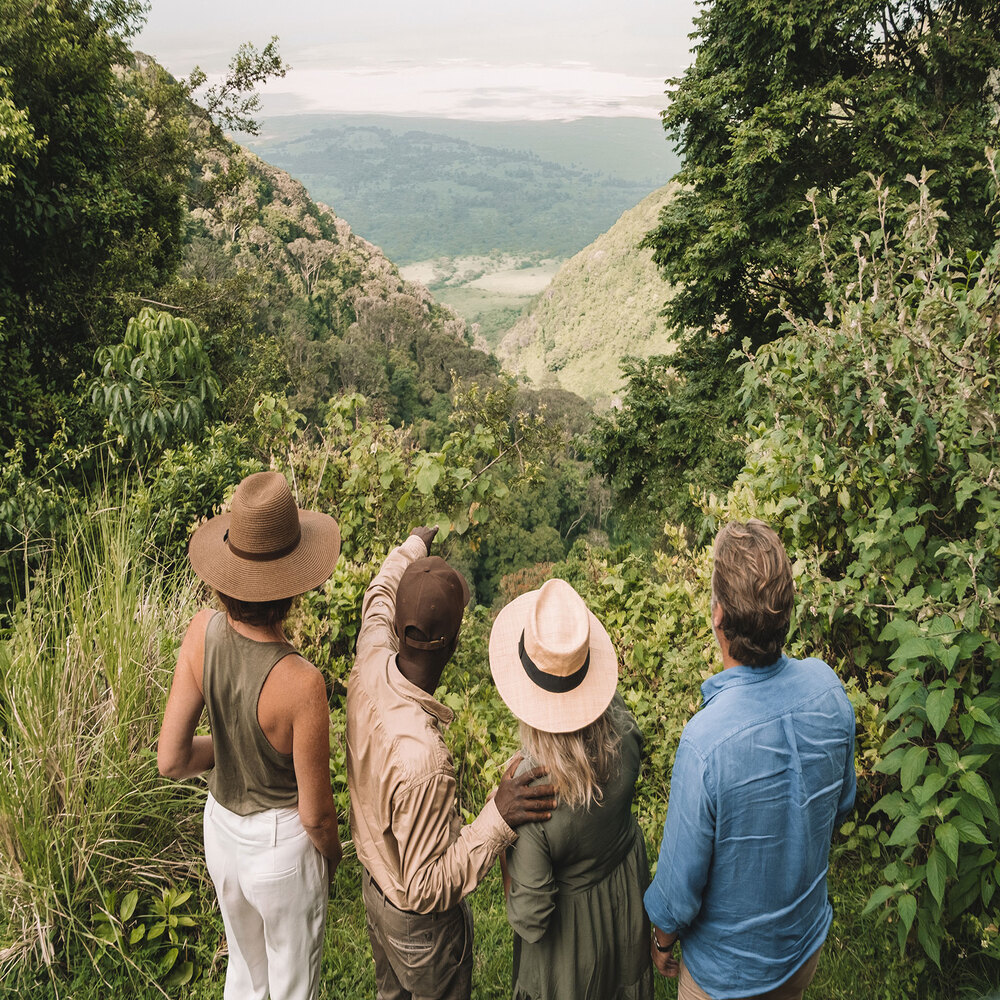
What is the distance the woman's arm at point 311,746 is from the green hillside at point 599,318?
223ft

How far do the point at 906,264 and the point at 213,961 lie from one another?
365 centimetres

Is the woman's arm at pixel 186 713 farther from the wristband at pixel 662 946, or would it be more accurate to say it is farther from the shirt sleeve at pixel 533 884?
the wristband at pixel 662 946

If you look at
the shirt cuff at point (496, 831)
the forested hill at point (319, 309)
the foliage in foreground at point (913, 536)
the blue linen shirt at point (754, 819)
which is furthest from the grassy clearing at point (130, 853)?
the forested hill at point (319, 309)

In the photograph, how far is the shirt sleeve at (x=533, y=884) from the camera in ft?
5.27

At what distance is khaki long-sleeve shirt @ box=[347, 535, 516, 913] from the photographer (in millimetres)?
1654

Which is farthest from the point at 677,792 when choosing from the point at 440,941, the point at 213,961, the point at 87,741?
the point at 87,741

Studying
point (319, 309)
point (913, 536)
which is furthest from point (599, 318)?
point (913, 536)

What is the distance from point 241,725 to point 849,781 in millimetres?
1440

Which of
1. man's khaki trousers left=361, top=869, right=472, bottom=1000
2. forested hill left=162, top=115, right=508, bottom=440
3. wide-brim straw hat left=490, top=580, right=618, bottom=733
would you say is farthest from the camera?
forested hill left=162, top=115, right=508, bottom=440

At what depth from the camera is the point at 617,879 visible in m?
1.77

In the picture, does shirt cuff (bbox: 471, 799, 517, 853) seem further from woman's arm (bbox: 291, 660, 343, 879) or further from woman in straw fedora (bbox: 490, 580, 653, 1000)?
woman's arm (bbox: 291, 660, 343, 879)

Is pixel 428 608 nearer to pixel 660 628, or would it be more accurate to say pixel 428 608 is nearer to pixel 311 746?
pixel 311 746

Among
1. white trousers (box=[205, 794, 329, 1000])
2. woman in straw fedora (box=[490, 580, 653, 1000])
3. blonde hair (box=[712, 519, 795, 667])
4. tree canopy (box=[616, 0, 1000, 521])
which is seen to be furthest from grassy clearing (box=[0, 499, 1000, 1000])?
tree canopy (box=[616, 0, 1000, 521])

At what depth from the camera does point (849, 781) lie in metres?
1.70
